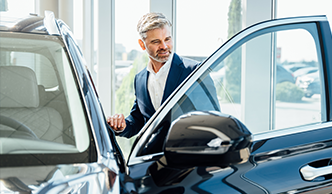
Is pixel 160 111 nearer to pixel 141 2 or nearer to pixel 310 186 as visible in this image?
pixel 310 186

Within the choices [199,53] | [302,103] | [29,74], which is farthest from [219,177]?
[199,53]

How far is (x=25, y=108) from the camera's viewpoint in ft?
3.11

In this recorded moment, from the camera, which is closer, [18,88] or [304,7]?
[18,88]

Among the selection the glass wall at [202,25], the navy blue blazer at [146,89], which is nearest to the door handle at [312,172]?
the navy blue blazer at [146,89]

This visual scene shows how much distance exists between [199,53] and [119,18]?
1668 millimetres

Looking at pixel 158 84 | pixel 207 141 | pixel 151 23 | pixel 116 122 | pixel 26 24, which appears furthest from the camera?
pixel 151 23

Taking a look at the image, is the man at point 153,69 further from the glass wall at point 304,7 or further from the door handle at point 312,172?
the glass wall at point 304,7

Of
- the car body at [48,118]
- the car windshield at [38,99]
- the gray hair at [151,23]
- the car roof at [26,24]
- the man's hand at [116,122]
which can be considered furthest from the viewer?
the gray hair at [151,23]

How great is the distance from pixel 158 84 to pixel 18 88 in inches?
27.8

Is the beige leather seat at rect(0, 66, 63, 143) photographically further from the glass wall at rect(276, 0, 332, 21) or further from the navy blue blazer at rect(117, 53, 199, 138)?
the glass wall at rect(276, 0, 332, 21)

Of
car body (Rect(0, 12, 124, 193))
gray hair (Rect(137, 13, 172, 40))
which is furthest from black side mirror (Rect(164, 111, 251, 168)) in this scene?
gray hair (Rect(137, 13, 172, 40))

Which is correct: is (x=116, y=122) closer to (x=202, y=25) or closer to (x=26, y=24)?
→ (x=26, y=24)

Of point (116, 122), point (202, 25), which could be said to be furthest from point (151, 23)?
point (202, 25)

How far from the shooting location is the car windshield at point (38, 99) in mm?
866
